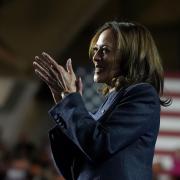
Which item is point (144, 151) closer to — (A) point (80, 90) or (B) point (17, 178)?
(A) point (80, 90)

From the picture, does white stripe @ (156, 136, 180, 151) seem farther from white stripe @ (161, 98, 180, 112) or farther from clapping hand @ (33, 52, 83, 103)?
clapping hand @ (33, 52, 83, 103)

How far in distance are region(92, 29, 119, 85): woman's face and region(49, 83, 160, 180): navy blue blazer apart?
0.04 m

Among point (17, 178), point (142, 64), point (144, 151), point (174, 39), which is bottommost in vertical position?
point (174, 39)

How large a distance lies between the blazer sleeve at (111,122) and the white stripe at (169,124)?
4.86 metres

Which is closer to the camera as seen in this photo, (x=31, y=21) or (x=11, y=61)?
(x=31, y=21)

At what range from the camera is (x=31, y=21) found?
603cm

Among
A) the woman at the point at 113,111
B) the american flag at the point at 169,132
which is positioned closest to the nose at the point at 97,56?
the woman at the point at 113,111

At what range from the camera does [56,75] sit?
4.43 feet

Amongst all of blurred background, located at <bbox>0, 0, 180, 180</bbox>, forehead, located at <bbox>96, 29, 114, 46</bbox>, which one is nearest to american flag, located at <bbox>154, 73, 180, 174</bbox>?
blurred background, located at <bbox>0, 0, 180, 180</bbox>

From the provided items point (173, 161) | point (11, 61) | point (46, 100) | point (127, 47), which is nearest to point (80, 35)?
point (46, 100)

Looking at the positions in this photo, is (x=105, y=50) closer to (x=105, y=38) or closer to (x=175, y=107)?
(x=105, y=38)

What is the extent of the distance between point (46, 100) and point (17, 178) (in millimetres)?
2683

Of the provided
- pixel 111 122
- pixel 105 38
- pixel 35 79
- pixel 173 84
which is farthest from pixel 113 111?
pixel 35 79

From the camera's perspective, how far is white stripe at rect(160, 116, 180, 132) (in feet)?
20.3
